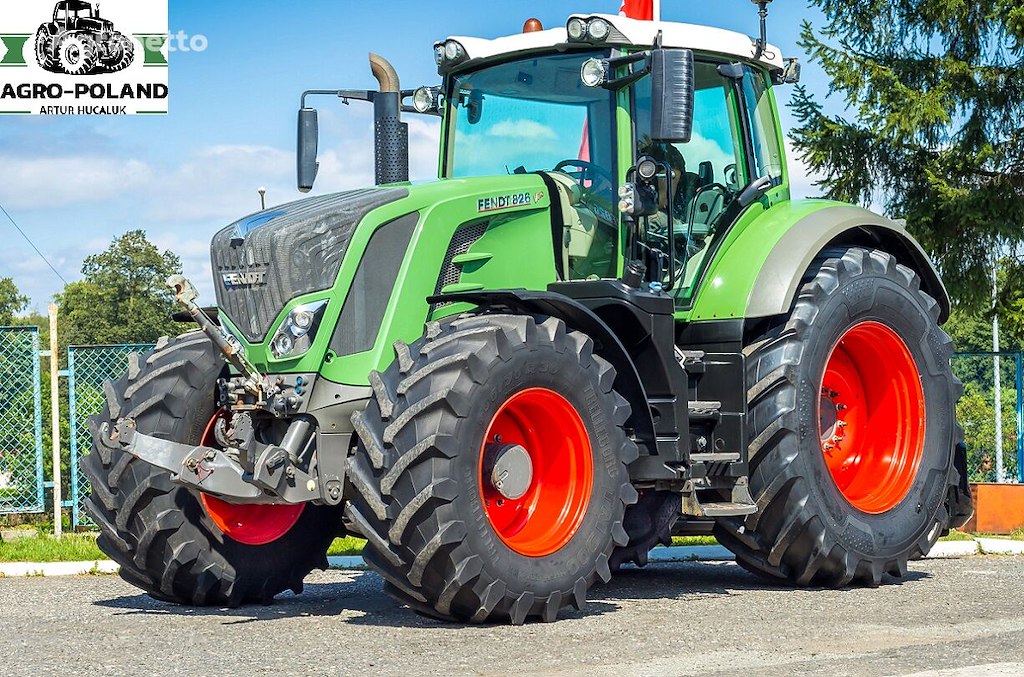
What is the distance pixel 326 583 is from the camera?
9312 millimetres

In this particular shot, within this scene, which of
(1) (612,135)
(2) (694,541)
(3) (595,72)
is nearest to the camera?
(3) (595,72)

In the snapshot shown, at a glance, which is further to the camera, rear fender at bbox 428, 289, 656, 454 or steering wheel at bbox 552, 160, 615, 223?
steering wheel at bbox 552, 160, 615, 223

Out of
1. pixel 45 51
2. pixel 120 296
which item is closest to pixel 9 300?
pixel 120 296

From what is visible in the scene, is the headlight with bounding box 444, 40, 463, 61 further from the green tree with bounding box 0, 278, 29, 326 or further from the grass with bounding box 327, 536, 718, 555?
the green tree with bounding box 0, 278, 29, 326

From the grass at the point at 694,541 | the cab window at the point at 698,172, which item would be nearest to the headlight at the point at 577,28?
the cab window at the point at 698,172

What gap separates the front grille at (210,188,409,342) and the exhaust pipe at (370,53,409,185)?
120 centimetres

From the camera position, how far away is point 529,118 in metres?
8.57

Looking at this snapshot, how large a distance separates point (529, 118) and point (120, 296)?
43000 millimetres

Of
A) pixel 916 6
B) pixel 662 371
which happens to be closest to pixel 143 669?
pixel 662 371

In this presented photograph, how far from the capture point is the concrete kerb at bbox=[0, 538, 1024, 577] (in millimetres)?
10234

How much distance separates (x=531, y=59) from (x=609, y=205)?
102 cm

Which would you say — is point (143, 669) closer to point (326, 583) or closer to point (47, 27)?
point (326, 583)

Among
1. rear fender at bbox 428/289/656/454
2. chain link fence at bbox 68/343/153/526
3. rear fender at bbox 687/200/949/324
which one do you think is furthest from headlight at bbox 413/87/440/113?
chain link fence at bbox 68/343/153/526

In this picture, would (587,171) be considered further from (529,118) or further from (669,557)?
(669,557)
